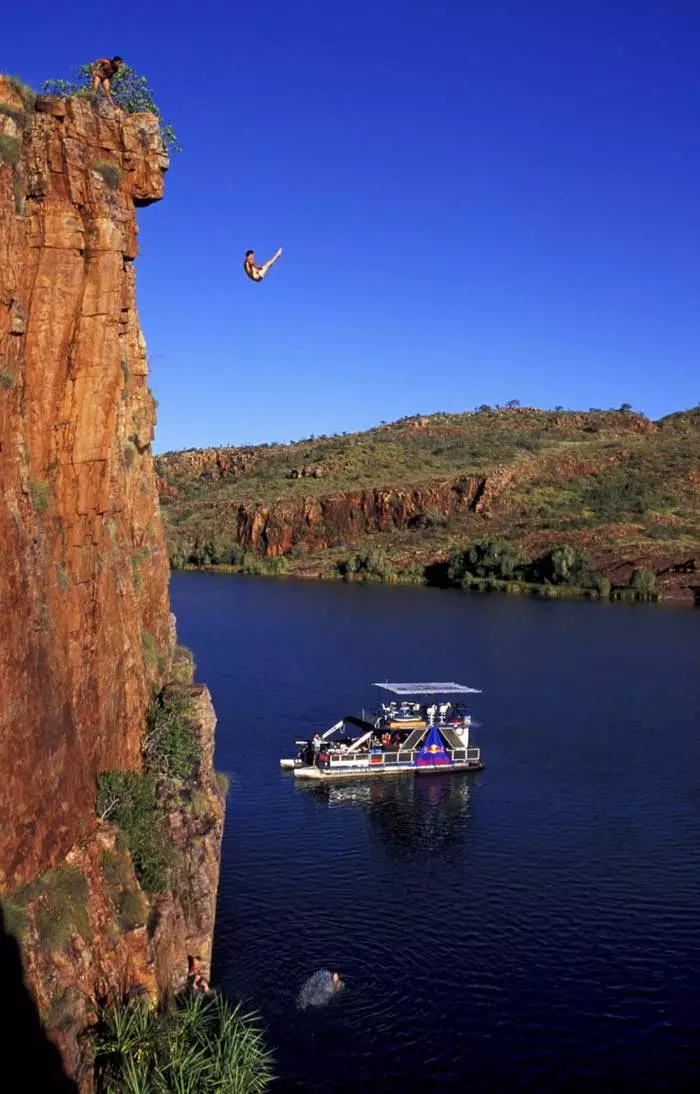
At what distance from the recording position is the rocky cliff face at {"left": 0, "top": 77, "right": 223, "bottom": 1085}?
14.3m

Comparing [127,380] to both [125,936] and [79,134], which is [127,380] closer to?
[79,134]

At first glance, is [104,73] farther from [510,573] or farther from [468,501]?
[468,501]

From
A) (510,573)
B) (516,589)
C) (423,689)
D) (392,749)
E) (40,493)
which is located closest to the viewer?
(40,493)

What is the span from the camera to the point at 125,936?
54.9 ft

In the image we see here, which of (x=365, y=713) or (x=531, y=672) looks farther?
(x=531, y=672)

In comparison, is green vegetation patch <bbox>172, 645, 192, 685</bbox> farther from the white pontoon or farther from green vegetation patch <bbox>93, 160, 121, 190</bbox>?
the white pontoon

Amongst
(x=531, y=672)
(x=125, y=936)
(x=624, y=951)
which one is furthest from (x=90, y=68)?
(x=531, y=672)

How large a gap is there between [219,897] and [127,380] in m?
13.6

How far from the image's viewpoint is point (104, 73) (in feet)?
57.9

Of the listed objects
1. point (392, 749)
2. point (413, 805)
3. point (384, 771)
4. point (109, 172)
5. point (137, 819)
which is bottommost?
point (413, 805)

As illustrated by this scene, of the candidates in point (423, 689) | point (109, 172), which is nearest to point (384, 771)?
point (423, 689)

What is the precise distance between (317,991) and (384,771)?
18.3 meters

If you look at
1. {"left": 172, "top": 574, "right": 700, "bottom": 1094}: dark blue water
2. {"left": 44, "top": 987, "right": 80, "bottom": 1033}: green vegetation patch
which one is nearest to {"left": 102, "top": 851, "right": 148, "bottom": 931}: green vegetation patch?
{"left": 44, "top": 987, "right": 80, "bottom": 1033}: green vegetation patch

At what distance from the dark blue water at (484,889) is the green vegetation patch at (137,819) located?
490 cm
